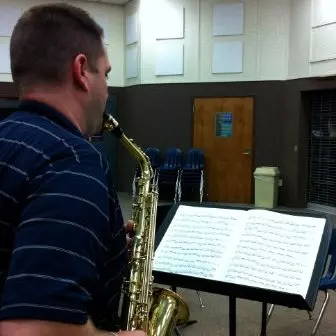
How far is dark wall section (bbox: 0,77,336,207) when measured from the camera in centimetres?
978

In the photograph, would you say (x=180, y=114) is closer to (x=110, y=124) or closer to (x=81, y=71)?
(x=110, y=124)

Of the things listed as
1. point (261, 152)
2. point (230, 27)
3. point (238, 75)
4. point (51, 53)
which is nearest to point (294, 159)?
point (261, 152)

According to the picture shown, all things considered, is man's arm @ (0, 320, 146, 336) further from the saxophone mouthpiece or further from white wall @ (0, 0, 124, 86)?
white wall @ (0, 0, 124, 86)

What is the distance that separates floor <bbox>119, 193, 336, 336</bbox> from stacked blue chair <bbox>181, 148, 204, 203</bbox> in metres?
5.22

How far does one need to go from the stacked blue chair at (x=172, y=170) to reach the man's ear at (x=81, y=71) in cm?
855

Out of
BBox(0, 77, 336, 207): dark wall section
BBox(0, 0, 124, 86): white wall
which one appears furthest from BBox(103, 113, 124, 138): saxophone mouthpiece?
BBox(0, 0, 124, 86): white wall

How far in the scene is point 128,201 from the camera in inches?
403

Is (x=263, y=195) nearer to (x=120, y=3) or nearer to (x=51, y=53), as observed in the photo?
(x=120, y=3)

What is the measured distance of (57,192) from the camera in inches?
37.5

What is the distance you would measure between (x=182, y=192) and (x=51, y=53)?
30.5 feet

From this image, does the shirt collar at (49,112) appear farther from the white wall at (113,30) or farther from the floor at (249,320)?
the white wall at (113,30)

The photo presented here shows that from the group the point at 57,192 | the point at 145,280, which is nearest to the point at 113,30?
the point at 145,280

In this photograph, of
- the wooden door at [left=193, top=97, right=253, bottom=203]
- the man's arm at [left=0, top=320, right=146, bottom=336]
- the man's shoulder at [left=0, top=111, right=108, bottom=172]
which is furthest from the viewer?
the wooden door at [left=193, top=97, right=253, bottom=203]

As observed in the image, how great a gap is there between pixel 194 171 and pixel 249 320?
5.87m
